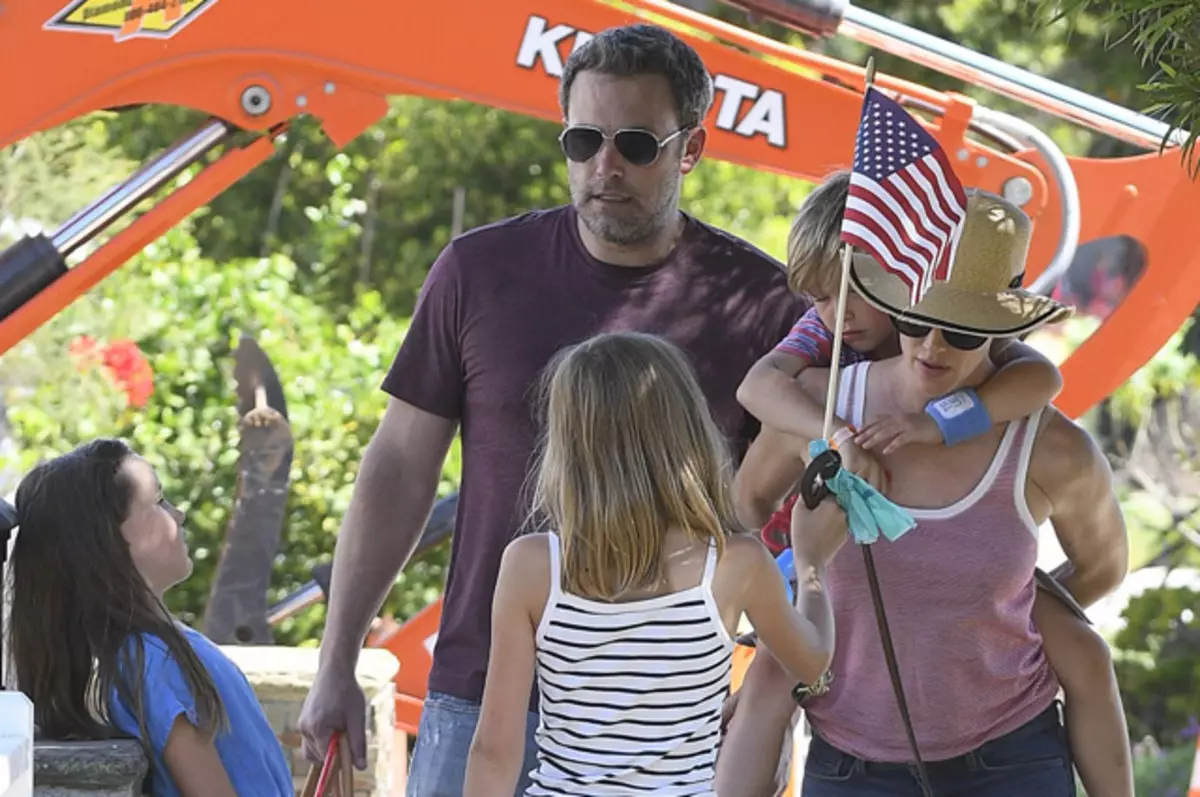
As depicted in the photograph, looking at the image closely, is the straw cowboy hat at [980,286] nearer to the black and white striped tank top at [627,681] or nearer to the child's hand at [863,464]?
the child's hand at [863,464]

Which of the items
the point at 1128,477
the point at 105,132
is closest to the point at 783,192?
the point at 1128,477

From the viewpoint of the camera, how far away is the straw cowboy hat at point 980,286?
3.08 meters

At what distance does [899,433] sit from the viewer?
10.0ft

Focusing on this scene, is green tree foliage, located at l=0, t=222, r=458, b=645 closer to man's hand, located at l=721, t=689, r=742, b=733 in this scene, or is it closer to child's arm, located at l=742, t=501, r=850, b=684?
man's hand, located at l=721, t=689, r=742, b=733

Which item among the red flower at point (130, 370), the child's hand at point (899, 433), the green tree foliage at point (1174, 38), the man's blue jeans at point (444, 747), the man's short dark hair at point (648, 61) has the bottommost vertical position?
the red flower at point (130, 370)

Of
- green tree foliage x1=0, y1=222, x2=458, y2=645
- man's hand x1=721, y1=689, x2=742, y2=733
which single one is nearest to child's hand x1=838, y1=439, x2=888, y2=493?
man's hand x1=721, y1=689, x2=742, y2=733

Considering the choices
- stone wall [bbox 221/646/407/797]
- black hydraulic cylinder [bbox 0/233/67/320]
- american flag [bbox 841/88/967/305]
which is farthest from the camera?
stone wall [bbox 221/646/407/797]

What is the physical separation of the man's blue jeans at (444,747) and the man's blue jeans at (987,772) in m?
0.54

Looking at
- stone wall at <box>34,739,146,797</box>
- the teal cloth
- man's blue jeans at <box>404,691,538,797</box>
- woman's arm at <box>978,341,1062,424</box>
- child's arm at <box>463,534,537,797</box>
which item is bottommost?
man's blue jeans at <box>404,691,538,797</box>

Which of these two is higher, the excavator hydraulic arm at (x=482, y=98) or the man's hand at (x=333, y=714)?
the excavator hydraulic arm at (x=482, y=98)

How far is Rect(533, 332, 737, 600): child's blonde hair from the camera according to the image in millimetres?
2738

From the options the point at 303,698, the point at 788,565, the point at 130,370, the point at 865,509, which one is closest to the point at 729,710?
the point at 788,565

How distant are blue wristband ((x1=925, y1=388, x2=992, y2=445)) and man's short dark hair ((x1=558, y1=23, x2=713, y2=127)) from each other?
2.41ft

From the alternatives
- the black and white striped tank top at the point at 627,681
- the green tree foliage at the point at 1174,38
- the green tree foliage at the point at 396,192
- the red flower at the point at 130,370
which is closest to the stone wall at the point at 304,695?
the black and white striped tank top at the point at 627,681
